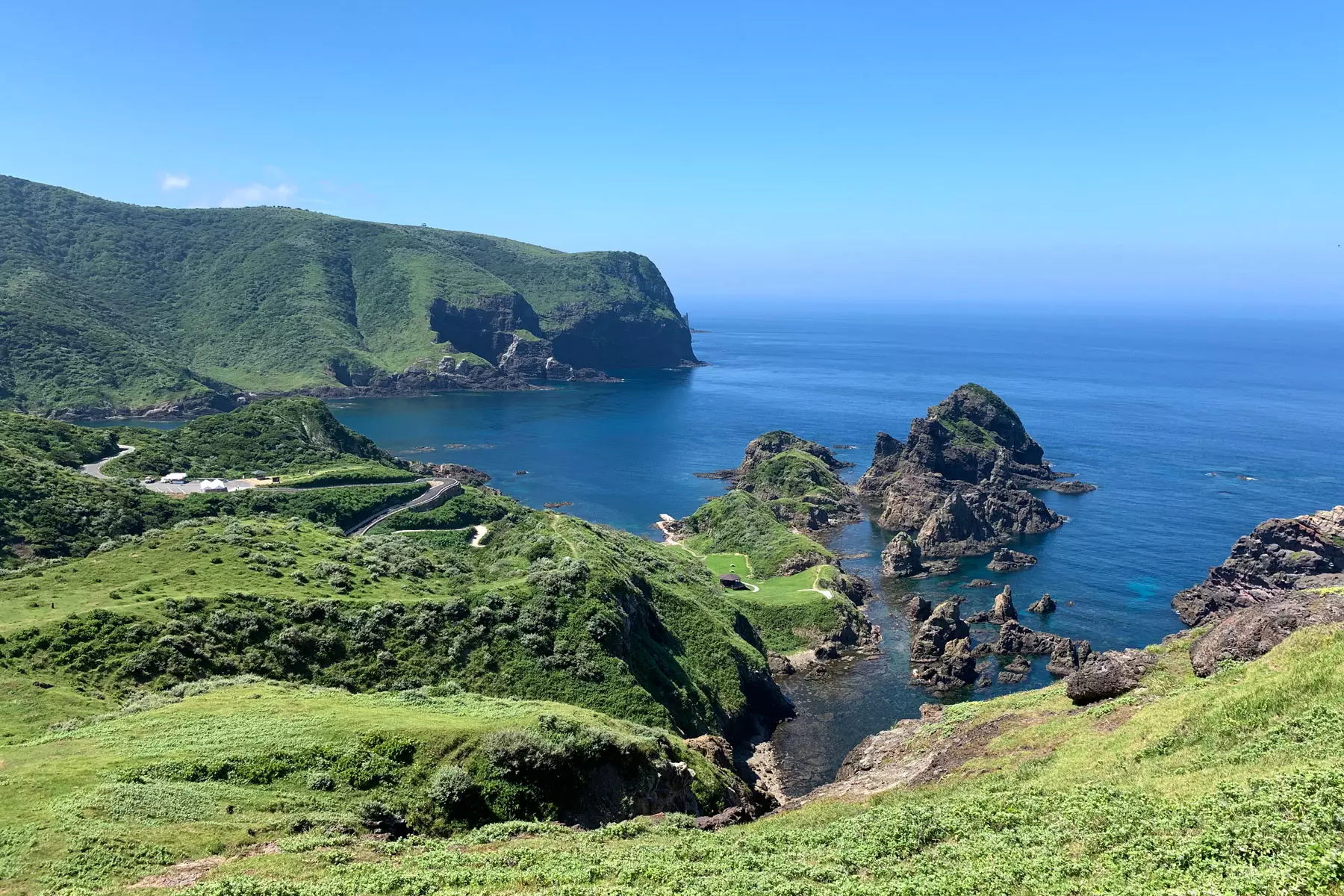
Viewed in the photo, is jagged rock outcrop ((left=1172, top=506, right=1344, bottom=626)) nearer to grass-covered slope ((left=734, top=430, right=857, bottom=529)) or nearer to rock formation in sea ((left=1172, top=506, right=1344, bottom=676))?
rock formation in sea ((left=1172, top=506, right=1344, bottom=676))

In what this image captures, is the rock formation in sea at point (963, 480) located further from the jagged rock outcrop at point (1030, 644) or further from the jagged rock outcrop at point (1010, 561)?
the jagged rock outcrop at point (1030, 644)

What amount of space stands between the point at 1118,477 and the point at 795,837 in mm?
148987

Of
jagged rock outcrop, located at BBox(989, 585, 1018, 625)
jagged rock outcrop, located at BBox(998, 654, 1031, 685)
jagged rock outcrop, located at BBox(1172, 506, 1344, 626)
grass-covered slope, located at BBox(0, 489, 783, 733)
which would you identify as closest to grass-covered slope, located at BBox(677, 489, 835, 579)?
jagged rock outcrop, located at BBox(989, 585, 1018, 625)

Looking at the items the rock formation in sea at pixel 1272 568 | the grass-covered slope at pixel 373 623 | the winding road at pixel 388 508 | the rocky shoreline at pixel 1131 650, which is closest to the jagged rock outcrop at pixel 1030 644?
the rocky shoreline at pixel 1131 650

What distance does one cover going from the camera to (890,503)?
133250mm

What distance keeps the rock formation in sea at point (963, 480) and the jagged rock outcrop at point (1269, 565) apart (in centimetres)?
2832

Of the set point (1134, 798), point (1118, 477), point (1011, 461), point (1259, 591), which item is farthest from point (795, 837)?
point (1118, 477)

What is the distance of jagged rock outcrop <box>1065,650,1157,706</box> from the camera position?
39.8 m

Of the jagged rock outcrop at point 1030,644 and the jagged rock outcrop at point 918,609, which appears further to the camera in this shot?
the jagged rock outcrop at point 918,609

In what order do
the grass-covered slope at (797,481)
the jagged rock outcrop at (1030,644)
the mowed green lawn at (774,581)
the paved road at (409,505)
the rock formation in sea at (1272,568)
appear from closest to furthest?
1. the jagged rock outcrop at (1030,644)
2. the rock formation in sea at (1272,568)
3. the mowed green lawn at (774,581)
4. the paved road at (409,505)
5. the grass-covered slope at (797,481)

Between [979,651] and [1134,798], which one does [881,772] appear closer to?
[1134,798]

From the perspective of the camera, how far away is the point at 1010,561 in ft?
362

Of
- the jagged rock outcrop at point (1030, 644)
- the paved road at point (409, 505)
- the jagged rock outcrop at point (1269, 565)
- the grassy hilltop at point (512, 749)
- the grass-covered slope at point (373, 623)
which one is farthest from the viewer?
the paved road at point (409, 505)

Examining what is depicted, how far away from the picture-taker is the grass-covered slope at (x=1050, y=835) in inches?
782
